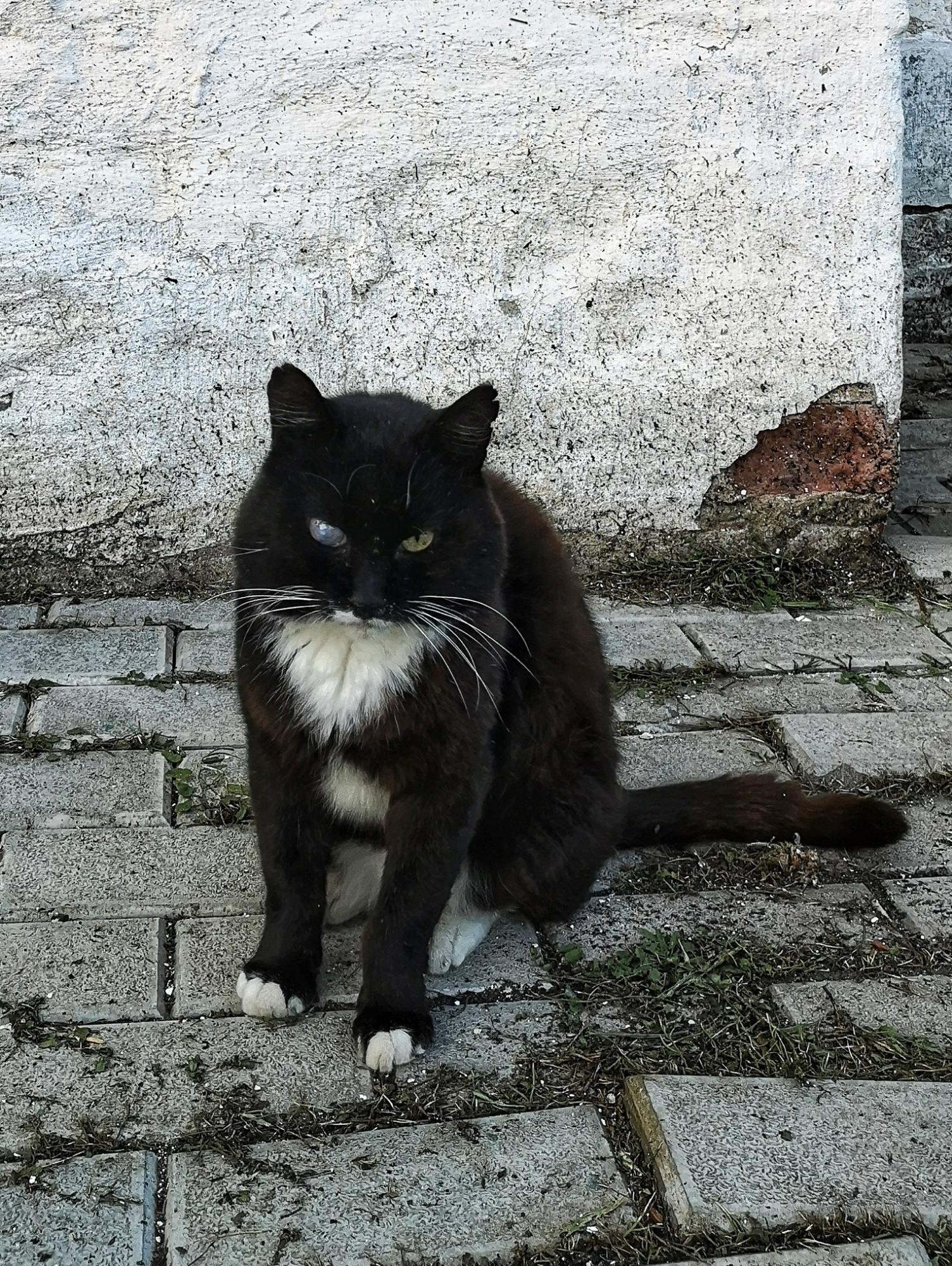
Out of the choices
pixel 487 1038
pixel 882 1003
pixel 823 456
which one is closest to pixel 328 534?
pixel 487 1038

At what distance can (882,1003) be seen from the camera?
2.45m

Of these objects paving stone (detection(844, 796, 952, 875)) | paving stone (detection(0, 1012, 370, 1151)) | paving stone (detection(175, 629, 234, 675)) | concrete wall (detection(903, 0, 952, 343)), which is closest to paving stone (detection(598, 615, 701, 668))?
paving stone (detection(844, 796, 952, 875))

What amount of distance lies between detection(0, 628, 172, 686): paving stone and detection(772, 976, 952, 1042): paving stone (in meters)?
2.11

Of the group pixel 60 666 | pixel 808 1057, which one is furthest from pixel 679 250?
pixel 808 1057

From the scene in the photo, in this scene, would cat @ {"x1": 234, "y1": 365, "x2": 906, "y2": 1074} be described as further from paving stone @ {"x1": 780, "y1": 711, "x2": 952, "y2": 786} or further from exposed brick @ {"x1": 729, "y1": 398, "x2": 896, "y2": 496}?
exposed brick @ {"x1": 729, "y1": 398, "x2": 896, "y2": 496}

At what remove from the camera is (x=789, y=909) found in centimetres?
277

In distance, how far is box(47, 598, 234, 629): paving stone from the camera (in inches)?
164

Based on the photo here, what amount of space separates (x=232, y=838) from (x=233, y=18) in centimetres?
253

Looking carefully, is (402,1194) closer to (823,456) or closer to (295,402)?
(295,402)

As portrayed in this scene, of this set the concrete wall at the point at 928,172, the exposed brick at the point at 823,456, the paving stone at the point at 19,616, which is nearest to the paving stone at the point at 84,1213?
the paving stone at the point at 19,616

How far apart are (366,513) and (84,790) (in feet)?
4.33

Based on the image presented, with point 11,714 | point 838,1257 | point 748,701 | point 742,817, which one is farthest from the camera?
point 748,701

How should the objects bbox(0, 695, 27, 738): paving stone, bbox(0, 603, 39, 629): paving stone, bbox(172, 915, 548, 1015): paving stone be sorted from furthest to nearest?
1. bbox(0, 603, 39, 629): paving stone
2. bbox(0, 695, 27, 738): paving stone
3. bbox(172, 915, 548, 1015): paving stone

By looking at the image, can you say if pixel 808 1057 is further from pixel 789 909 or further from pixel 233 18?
pixel 233 18
